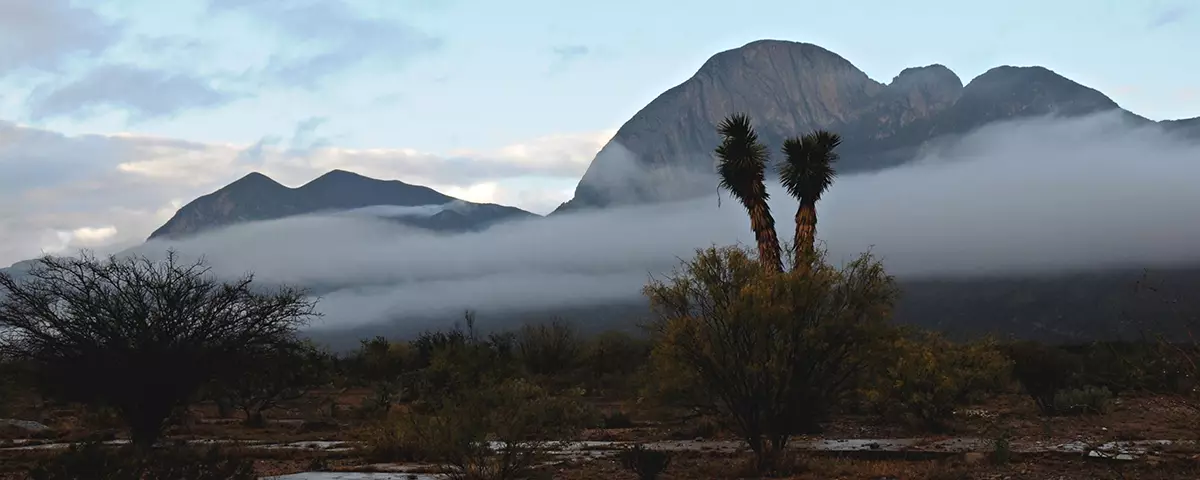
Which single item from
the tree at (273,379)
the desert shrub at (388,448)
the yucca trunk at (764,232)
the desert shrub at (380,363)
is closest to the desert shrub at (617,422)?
the yucca trunk at (764,232)

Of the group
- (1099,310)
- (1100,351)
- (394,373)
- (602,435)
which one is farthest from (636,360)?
(1099,310)

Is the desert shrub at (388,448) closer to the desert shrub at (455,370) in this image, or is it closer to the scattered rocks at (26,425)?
the desert shrub at (455,370)

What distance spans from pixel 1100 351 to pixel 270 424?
3667cm

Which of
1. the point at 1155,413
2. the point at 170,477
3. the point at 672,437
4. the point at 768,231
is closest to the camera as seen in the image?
the point at 170,477

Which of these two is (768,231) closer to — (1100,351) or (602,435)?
(602,435)

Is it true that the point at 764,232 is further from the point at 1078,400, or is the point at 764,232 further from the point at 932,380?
the point at 1078,400

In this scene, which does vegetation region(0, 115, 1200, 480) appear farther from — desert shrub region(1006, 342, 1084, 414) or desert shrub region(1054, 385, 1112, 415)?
desert shrub region(1006, 342, 1084, 414)

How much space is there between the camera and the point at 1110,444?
71.3 feet

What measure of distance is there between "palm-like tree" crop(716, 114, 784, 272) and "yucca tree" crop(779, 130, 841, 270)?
948 mm

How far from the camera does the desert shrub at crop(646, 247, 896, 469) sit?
61.1 ft

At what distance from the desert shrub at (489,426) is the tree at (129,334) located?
314 inches

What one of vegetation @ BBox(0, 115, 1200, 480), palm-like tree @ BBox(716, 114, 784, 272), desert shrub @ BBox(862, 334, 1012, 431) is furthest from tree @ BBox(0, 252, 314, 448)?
palm-like tree @ BBox(716, 114, 784, 272)

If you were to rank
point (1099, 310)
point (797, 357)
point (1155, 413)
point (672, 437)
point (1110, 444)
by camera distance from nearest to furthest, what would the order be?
point (797, 357) → point (1110, 444) → point (672, 437) → point (1155, 413) → point (1099, 310)

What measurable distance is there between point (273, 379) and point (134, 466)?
81.6ft
